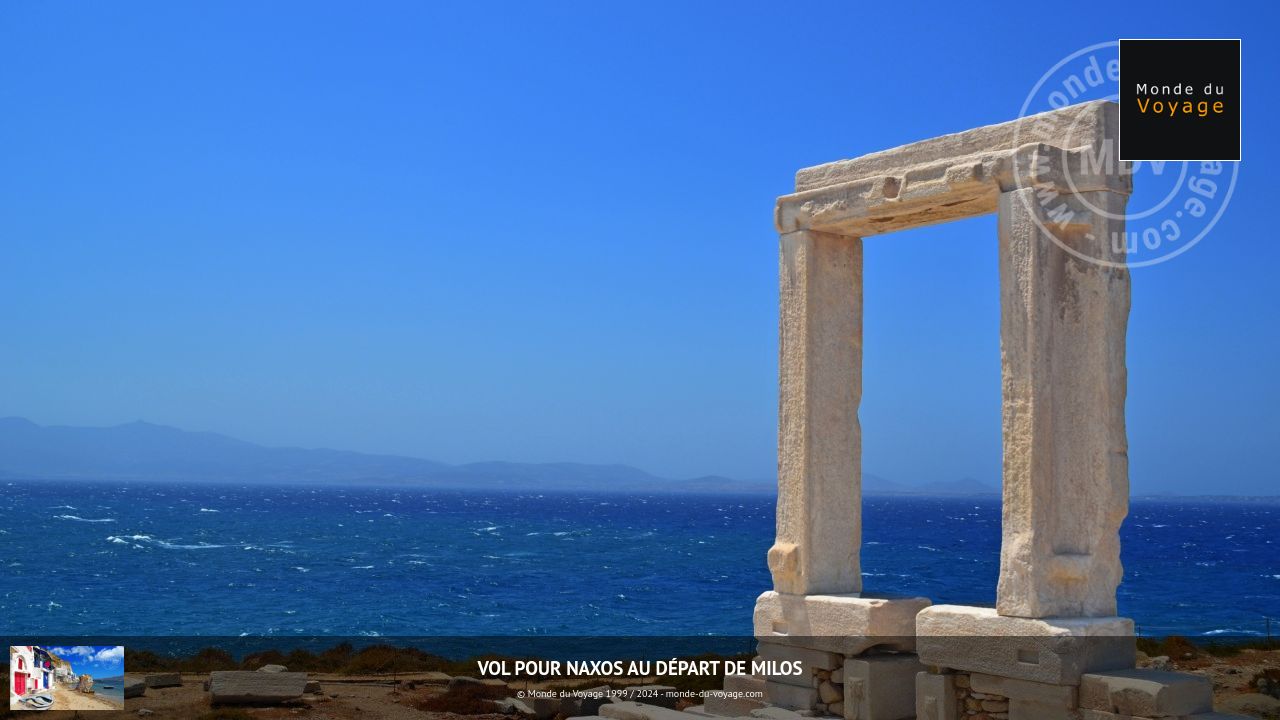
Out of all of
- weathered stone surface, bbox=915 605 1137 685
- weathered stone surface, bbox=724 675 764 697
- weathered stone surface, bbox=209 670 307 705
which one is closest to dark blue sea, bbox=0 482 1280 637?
weathered stone surface, bbox=724 675 764 697

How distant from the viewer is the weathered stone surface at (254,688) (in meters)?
13.5

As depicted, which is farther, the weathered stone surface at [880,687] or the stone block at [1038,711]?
the weathered stone surface at [880,687]

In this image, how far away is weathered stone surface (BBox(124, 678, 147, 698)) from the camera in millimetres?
14234

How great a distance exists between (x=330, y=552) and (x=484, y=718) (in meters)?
53.6

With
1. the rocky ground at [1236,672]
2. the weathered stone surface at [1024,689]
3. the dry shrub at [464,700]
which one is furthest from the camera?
the dry shrub at [464,700]

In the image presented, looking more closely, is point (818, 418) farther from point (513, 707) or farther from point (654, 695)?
point (513, 707)

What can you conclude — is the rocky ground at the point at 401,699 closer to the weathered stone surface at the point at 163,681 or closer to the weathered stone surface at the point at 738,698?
the weathered stone surface at the point at 163,681

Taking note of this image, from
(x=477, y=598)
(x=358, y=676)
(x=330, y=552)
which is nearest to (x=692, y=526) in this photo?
(x=330, y=552)

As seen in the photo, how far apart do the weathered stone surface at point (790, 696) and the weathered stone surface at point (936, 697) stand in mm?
1150

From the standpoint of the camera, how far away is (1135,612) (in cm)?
4156

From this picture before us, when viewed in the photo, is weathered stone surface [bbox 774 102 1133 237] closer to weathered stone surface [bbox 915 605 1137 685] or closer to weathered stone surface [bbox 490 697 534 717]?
weathered stone surface [bbox 915 605 1137 685]

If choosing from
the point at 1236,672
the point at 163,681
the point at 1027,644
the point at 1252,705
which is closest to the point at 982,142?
the point at 1027,644

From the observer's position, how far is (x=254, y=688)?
1362cm

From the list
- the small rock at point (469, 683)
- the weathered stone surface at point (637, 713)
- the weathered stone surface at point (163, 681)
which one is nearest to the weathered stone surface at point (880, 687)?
the weathered stone surface at point (637, 713)
